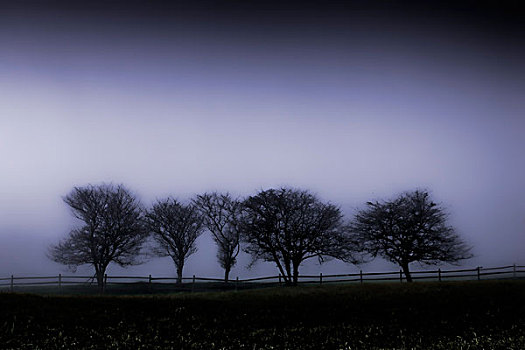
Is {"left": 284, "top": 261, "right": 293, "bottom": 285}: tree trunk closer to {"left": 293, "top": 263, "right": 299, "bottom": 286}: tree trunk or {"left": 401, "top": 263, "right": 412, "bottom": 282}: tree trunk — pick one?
{"left": 293, "top": 263, "right": 299, "bottom": 286}: tree trunk

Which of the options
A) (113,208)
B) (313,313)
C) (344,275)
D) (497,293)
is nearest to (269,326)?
(313,313)

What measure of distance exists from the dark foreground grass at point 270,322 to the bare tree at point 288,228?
15863 millimetres

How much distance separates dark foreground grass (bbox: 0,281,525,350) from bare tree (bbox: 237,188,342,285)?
52.0 ft

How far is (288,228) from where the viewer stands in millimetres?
48312

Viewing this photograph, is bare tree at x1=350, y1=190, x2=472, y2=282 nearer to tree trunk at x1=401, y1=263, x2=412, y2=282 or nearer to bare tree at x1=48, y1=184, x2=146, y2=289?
tree trunk at x1=401, y1=263, x2=412, y2=282

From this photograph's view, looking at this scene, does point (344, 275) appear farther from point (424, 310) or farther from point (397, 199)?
point (424, 310)

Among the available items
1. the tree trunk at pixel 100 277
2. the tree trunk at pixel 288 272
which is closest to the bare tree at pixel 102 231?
the tree trunk at pixel 100 277

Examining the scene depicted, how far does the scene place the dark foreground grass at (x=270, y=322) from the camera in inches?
725

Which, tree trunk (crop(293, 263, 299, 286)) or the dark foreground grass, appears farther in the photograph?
tree trunk (crop(293, 263, 299, 286))

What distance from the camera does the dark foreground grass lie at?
18.4 metres

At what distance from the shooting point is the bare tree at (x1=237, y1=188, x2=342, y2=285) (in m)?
47.5

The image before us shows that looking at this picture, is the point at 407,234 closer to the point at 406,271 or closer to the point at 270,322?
the point at 406,271

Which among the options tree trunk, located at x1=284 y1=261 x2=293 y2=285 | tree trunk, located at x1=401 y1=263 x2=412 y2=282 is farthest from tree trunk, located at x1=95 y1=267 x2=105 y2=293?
tree trunk, located at x1=401 y1=263 x2=412 y2=282

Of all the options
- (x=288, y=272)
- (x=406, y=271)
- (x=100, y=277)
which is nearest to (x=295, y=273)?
(x=288, y=272)
